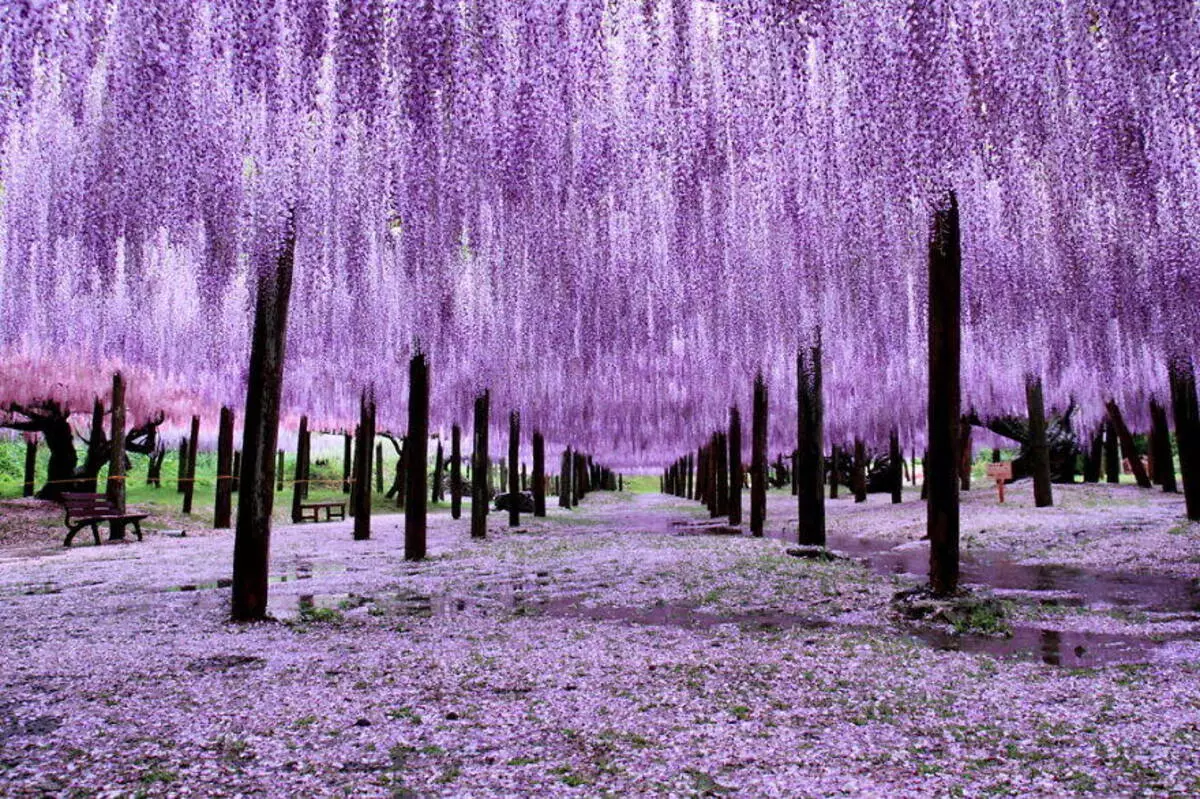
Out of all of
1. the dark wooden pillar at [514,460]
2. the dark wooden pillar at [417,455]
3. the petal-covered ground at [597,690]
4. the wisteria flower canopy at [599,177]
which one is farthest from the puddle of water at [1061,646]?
the dark wooden pillar at [514,460]

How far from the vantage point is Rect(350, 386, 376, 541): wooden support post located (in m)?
15.1

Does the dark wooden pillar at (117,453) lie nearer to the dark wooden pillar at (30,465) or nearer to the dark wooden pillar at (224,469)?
the dark wooden pillar at (224,469)

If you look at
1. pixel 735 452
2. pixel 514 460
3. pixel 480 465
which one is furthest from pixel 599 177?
pixel 514 460

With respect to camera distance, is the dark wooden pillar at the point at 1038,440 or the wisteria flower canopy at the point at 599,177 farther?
the dark wooden pillar at the point at 1038,440

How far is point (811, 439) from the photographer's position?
11.4 meters

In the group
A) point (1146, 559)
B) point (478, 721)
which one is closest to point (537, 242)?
point (478, 721)

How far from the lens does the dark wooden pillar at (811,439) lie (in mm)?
11219

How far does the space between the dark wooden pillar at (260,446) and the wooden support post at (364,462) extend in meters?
8.44

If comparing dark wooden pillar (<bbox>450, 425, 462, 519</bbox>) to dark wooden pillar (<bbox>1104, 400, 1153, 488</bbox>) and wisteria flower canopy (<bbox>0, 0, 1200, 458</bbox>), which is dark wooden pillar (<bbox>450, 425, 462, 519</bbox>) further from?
dark wooden pillar (<bbox>1104, 400, 1153, 488</bbox>)

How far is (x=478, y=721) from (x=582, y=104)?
18.8 feet

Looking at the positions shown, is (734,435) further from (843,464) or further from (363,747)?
(843,464)

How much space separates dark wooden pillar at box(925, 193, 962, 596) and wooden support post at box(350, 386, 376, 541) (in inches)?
432

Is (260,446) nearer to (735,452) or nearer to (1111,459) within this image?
(735,452)

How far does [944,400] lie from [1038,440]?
11523mm
